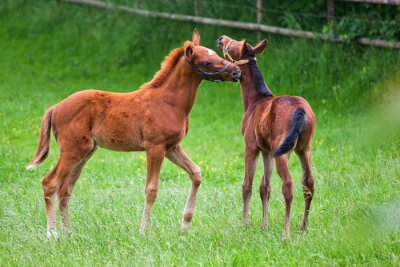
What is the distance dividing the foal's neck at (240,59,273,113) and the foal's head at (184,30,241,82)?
45cm

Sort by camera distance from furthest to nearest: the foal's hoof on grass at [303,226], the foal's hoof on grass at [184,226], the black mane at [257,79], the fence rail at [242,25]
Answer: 1. the fence rail at [242,25]
2. the black mane at [257,79]
3. the foal's hoof on grass at [184,226]
4. the foal's hoof on grass at [303,226]

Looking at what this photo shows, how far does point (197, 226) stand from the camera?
25.4 ft

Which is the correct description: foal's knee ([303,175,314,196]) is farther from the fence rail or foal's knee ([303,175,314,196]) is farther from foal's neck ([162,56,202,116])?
the fence rail

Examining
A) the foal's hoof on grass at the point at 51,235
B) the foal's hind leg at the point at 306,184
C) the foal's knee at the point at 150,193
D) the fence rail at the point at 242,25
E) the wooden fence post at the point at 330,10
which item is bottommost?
the foal's hoof on grass at the point at 51,235

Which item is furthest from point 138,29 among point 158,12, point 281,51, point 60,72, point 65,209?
point 65,209

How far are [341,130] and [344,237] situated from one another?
6.70 meters

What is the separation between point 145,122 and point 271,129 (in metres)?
1.34

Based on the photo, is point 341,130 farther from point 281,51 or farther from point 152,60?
point 152,60

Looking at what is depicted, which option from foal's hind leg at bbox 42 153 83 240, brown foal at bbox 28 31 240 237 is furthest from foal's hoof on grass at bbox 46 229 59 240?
foal's hind leg at bbox 42 153 83 240

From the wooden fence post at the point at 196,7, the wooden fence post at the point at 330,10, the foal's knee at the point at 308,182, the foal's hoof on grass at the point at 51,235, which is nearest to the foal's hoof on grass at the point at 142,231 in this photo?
the foal's hoof on grass at the point at 51,235

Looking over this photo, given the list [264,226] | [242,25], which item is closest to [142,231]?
[264,226]

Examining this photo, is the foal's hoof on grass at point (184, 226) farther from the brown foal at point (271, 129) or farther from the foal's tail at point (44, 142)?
the foal's tail at point (44, 142)

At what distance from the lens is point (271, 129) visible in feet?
23.8

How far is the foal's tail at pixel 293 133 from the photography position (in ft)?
22.0
